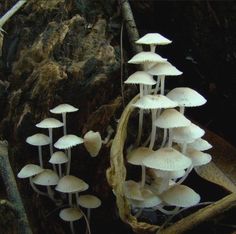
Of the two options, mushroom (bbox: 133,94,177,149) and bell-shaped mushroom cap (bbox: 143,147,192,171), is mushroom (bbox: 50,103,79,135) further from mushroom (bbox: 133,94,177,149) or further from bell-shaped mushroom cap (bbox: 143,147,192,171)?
bell-shaped mushroom cap (bbox: 143,147,192,171)

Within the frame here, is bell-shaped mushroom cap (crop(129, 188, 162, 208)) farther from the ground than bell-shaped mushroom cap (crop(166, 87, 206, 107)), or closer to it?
closer to it

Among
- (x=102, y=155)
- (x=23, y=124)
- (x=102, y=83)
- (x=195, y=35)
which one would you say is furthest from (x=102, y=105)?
Result: (x=195, y=35)

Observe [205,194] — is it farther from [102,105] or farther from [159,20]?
[159,20]

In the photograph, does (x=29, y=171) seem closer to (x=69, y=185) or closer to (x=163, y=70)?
(x=69, y=185)

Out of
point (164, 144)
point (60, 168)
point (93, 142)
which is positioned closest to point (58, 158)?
point (60, 168)

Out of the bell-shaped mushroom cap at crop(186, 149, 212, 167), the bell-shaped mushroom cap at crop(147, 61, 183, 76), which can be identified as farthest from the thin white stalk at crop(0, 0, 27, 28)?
the bell-shaped mushroom cap at crop(186, 149, 212, 167)

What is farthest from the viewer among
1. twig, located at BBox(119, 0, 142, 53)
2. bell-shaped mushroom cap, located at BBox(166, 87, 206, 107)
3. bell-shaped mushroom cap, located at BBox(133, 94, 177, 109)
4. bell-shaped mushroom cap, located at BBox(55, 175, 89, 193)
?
twig, located at BBox(119, 0, 142, 53)
